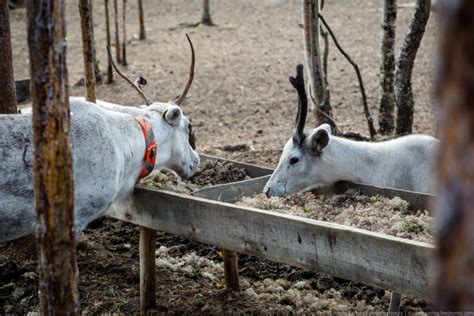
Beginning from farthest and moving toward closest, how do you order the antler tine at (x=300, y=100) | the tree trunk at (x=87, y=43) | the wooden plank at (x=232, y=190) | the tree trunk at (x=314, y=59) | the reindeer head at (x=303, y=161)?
the tree trunk at (x=314, y=59), the tree trunk at (x=87, y=43), the reindeer head at (x=303, y=161), the antler tine at (x=300, y=100), the wooden plank at (x=232, y=190)

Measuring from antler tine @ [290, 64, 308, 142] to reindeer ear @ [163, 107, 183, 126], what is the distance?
0.92m

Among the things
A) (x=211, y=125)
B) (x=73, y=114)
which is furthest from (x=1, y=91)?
(x=211, y=125)

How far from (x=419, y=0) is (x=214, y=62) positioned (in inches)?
283

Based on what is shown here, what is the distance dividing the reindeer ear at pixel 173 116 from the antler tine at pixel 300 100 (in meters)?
0.92

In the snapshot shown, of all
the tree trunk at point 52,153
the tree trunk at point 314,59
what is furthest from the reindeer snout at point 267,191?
the tree trunk at point 52,153

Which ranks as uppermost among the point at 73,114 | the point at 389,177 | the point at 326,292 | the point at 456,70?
the point at 456,70

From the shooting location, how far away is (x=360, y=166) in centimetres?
610

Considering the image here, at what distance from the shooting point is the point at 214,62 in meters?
14.4

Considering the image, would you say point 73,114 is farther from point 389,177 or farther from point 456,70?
point 456,70

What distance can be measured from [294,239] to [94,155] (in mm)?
1510

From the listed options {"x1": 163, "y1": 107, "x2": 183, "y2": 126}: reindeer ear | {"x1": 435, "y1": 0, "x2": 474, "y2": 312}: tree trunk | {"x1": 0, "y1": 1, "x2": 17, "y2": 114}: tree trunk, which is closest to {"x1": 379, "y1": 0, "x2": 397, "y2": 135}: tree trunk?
{"x1": 163, "y1": 107, "x2": 183, "y2": 126}: reindeer ear

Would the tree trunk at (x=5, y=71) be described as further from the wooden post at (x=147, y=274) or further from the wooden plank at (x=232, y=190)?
the wooden plank at (x=232, y=190)

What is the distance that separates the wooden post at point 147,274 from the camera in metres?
5.17

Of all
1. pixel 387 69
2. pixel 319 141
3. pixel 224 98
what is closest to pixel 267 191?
pixel 319 141
